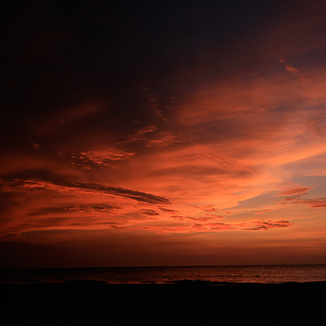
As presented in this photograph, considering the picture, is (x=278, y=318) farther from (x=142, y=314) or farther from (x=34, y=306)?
(x=34, y=306)

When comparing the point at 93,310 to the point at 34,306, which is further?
the point at 34,306

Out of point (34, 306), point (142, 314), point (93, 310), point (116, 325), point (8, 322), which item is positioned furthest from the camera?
point (34, 306)

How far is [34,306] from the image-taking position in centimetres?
1830

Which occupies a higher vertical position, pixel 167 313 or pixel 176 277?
pixel 167 313

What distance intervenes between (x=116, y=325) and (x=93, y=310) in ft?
14.7

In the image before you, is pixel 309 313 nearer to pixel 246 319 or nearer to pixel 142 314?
pixel 246 319

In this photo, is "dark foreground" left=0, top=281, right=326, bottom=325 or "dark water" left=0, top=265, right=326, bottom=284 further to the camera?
"dark water" left=0, top=265, right=326, bottom=284

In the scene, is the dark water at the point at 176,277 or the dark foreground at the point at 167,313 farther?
the dark water at the point at 176,277

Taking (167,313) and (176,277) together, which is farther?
(176,277)

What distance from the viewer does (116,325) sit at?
1266 centimetres

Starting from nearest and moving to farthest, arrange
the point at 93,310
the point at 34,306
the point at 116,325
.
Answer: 1. the point at 116,325
2. the point at 93,310
3. the point at 34,306

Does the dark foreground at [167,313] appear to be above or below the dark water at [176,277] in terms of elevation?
above

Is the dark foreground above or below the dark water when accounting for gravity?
above

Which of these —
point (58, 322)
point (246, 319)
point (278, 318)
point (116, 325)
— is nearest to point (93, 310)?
point (58, 322)
